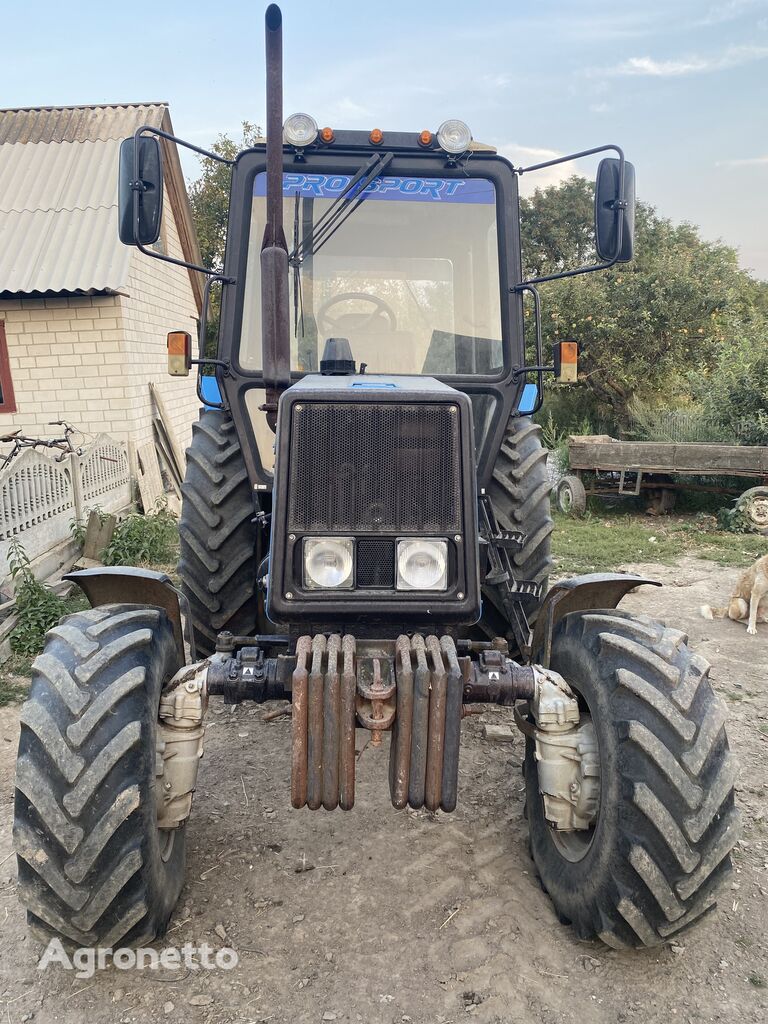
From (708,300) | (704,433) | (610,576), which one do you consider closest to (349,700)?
(610,576)

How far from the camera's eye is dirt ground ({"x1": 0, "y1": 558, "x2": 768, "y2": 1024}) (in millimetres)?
2320

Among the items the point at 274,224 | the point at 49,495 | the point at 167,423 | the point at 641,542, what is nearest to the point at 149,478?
the point at 167,423

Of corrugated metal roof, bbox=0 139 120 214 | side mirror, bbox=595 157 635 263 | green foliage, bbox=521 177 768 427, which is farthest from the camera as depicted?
green foliage, bbox=521 177 768 427

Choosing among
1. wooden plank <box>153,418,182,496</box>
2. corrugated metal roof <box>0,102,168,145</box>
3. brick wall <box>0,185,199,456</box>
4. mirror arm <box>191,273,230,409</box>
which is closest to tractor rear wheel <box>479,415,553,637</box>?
mirror arm <box>191,273,230,409</box>

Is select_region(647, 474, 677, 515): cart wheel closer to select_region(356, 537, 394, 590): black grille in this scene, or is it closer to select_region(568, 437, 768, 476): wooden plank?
select_region(568, 437, 768, 476): wooden plank

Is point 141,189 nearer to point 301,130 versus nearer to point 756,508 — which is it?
point 301,130

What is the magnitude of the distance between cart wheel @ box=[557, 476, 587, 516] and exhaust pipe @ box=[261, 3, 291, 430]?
810 cm

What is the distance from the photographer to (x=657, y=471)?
984cm

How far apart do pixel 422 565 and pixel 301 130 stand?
2271 millimetres

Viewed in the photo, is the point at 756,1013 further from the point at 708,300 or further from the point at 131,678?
the point at 708,300

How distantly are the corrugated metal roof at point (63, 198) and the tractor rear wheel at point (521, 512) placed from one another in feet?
22.4

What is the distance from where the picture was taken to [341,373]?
329 centimetres

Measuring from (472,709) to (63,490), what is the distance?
18.2 ft

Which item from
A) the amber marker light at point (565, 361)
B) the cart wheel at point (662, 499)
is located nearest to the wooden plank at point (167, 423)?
the cart wheel at point (662, 499)
